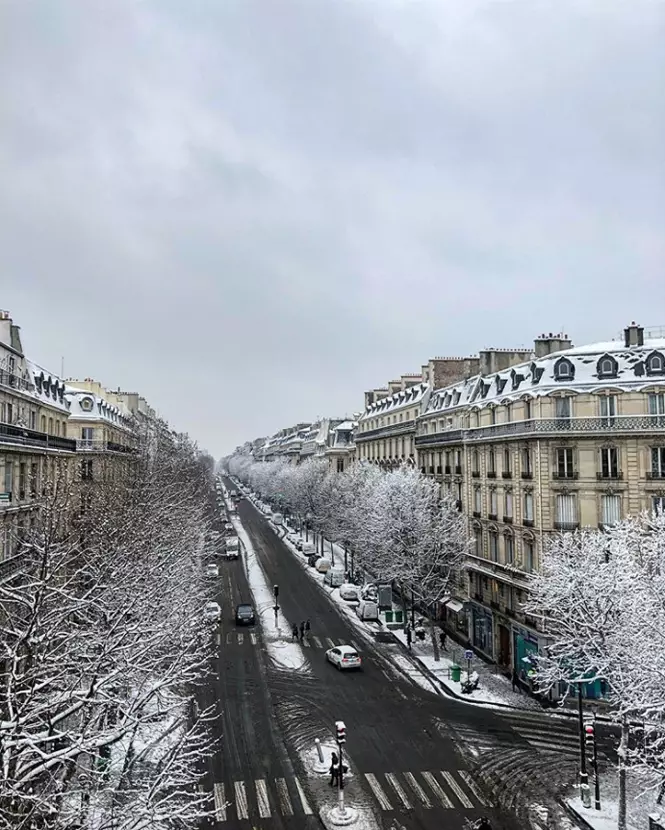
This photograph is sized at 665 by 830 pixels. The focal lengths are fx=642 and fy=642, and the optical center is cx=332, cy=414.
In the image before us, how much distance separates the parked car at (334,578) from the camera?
60688mm

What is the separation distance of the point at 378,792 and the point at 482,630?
70.5 feet

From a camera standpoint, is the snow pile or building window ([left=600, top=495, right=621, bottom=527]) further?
the snow pile

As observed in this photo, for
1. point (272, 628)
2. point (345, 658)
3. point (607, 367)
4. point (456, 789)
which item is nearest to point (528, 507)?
point (607, 367)

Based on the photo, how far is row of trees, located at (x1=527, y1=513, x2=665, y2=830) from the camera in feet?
60.5

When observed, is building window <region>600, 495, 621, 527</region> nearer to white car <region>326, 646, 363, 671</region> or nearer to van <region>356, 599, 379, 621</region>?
white car <region>326, 646, 363, 671</region>

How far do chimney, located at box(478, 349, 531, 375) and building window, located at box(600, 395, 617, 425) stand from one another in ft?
45.9

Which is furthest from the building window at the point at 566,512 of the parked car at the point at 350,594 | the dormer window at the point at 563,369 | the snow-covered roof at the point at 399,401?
the snow-covered roof at the point at 399,401

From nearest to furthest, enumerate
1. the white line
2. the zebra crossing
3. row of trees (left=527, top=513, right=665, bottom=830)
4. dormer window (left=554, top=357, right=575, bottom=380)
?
row of trees (left=527, top=513, right=665, bottom=830) → the zebra crossing → the white line → dormer window (left=554, top=357, right=575, bottom=380)

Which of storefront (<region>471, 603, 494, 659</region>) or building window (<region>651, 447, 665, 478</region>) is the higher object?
building window (<region>651, 447, 665, 478</region>)

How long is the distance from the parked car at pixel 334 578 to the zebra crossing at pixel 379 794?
122 ft

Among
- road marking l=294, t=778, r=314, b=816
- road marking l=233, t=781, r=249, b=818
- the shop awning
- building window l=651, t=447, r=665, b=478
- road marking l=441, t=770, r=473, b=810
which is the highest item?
building window l=651, t=447, r=665, b=478

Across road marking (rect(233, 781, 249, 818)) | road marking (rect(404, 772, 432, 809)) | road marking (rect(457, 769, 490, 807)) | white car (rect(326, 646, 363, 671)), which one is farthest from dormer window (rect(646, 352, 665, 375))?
road marking (rect(233, 781, 249, 818))

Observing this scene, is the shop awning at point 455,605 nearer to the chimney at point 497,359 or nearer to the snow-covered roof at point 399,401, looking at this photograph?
the chimney at point 497,359

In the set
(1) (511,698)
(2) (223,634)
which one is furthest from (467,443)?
(2) (223,634)
